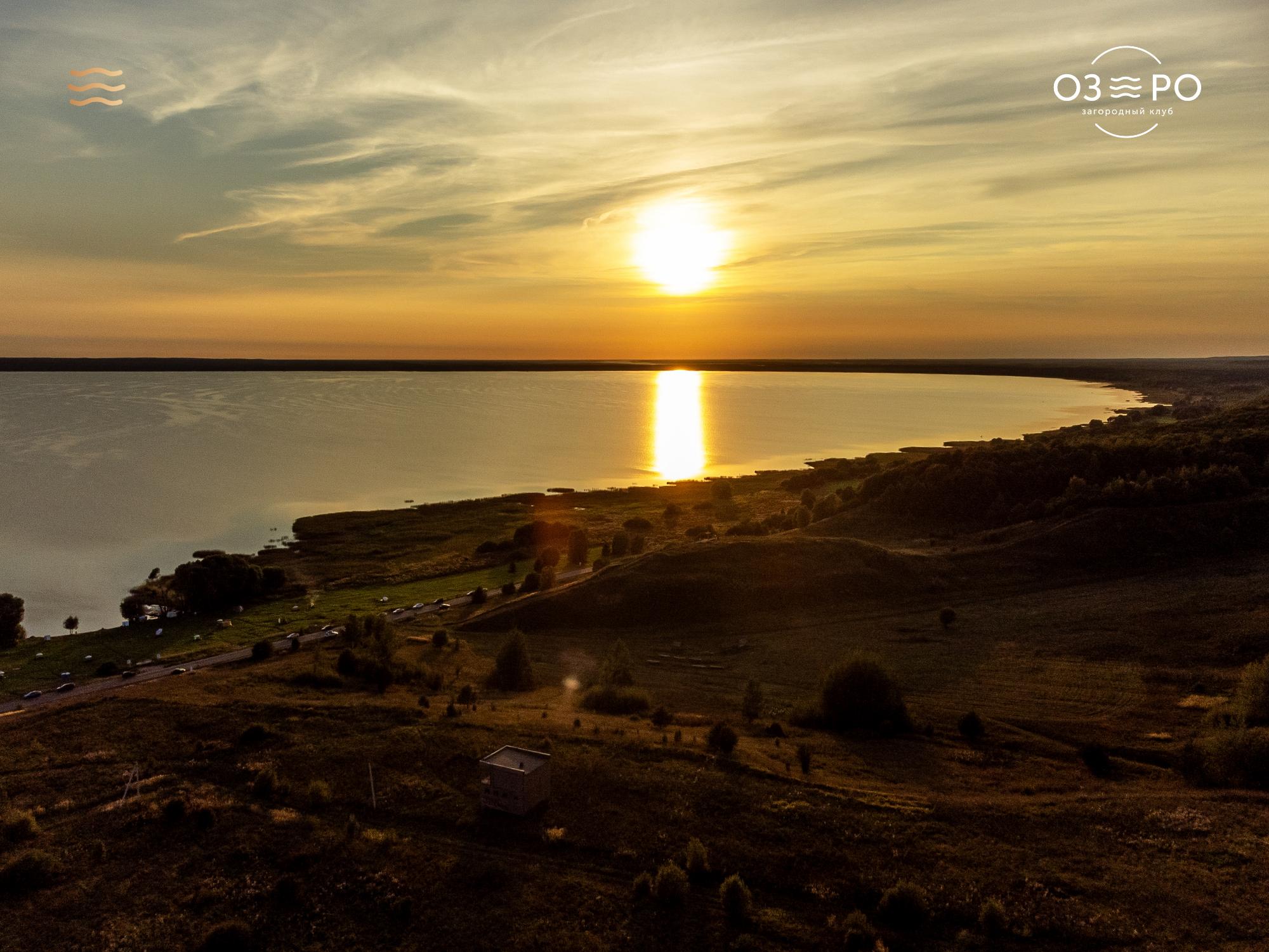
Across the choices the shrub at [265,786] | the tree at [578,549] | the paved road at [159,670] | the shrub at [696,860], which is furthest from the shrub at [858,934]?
the tree at [578,549]

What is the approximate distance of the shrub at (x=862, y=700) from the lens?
143ft

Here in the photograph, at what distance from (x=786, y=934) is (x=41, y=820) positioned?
30913 mm

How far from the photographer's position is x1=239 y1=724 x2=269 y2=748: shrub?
40.4m

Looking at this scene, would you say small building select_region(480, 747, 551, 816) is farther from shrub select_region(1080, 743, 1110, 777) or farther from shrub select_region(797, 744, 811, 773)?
shrub select_region(1080, 743, 1110, 777)

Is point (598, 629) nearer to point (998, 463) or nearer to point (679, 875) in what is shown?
point (679, 875)

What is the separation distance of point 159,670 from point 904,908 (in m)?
53.6

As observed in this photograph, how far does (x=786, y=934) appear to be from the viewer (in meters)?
26.0

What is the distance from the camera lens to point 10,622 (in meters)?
68.2

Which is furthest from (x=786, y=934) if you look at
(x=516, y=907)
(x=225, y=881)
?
(x=225, y=881)

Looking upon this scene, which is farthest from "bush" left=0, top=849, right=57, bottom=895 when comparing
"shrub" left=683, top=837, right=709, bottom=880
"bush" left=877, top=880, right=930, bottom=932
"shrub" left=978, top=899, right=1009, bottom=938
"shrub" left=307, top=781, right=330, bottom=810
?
"shrub" left=978, top=899, right=1009, bottom=938

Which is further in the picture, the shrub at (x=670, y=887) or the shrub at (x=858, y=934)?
the shrub at (x=670, y=887)

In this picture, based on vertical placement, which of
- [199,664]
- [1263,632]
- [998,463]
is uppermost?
[998,463]

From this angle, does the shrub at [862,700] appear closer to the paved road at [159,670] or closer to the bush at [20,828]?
the bush at [20,828]

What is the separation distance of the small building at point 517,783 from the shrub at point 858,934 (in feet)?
43.5
